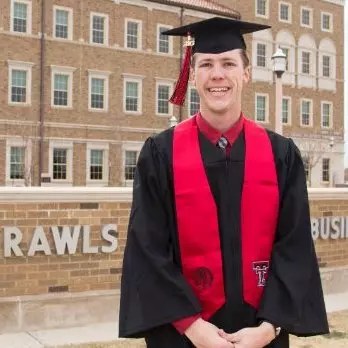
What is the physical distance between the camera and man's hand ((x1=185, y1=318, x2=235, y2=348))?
2490 mm

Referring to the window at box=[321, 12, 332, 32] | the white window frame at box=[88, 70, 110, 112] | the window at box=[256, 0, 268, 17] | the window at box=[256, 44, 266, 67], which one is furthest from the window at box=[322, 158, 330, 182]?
the white window frame at box=[88, 70, 110, 112]

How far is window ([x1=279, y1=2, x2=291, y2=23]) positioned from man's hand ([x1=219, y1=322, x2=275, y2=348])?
40453 mm

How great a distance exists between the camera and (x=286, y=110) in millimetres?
40688

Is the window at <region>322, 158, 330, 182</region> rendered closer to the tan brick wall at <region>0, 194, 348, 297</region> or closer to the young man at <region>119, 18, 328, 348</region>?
the tan brick wall at <region>0, 194, 348, 297</region>

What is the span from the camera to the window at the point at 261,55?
39.9 meters

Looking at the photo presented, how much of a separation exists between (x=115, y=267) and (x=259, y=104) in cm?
3303

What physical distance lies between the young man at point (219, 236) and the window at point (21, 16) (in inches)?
1158

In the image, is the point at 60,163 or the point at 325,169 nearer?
the point at 60,163

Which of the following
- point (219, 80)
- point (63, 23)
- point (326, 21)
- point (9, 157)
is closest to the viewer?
point (219, 80)

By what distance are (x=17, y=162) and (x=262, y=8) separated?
1965 centimetres

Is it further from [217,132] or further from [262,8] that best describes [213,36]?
[262,8]

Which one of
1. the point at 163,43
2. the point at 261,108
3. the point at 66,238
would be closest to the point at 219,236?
the point at 66,238

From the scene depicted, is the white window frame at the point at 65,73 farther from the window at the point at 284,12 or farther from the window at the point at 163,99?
the window at the point at 284,12

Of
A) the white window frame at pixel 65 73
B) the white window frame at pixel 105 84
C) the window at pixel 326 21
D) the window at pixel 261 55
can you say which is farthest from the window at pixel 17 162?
the window at pixel 326 21
